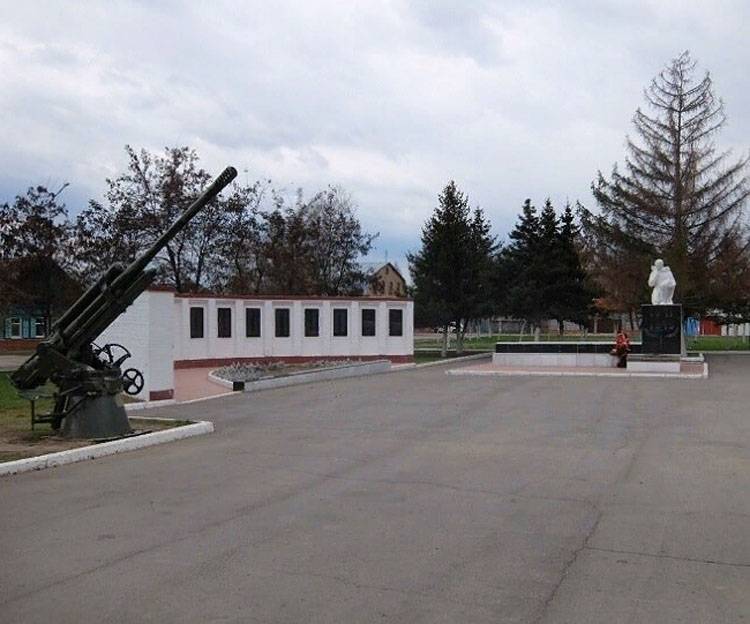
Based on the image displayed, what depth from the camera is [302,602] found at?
16.7ft

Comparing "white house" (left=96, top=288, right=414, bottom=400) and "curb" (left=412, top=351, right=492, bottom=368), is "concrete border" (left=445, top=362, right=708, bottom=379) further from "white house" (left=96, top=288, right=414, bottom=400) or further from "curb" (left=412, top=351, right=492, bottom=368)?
"white house" (left=96, top=288, right=414, bottom=400)

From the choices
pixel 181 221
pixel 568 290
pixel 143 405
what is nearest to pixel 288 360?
pixel 143 405

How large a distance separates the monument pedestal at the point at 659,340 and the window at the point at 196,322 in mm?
13852

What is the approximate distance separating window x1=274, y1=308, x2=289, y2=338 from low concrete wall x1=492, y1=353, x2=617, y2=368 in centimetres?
761

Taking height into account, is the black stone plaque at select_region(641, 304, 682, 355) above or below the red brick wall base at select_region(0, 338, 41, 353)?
above

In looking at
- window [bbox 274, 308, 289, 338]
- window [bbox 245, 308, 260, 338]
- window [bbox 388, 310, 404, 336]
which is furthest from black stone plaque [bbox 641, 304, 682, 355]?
window [bbox 245, 308, 260, 338]

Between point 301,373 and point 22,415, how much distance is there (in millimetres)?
9239

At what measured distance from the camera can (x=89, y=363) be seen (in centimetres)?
1229

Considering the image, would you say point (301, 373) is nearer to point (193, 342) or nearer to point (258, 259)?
point (193, 342)

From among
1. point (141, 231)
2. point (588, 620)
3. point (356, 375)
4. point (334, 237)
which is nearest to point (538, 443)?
point (588, 620)

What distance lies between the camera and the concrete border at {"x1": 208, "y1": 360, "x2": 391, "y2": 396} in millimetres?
20969

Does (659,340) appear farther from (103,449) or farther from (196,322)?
(103,449)

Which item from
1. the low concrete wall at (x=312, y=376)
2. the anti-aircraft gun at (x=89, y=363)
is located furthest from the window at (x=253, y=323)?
the anti-aircraft gun at (x=89, y=363)

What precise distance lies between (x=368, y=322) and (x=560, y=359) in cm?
706
